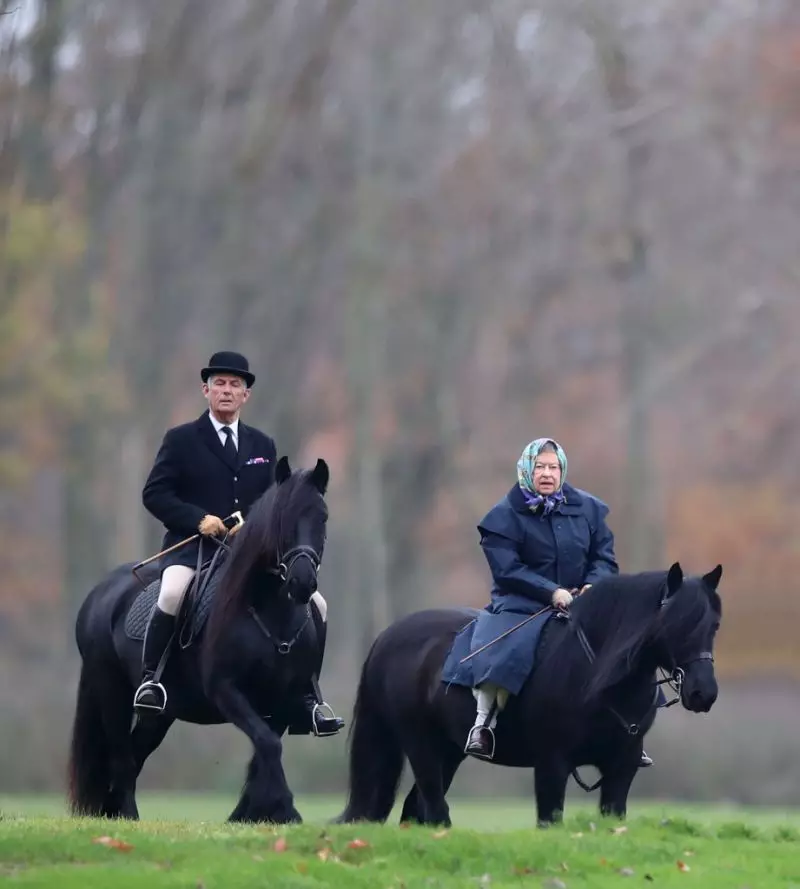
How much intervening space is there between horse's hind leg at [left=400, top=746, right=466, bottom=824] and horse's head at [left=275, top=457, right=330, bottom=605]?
5.03 feet

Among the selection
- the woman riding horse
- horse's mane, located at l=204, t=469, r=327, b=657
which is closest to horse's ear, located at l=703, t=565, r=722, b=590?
the woman riding horse

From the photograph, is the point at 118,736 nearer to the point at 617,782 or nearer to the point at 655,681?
the point at 617,782

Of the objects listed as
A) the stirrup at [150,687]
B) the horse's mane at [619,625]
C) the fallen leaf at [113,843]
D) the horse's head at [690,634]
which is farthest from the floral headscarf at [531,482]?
the fallen leaf at [113,843]

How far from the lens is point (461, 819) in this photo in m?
27.5

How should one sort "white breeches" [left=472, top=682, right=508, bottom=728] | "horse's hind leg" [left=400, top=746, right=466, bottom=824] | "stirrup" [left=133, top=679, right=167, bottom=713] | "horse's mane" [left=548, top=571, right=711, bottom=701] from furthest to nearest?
1. "stirrup" [left=133, top=679, right=167, bottom=713]
2. "horse's hind leg" [left=400, top=746, right=466, bottom=824]
3. "white breeches" [left=472, top=682, right=508, bottom=728]
4. "horse's mane" [left=548, top=571, right=711, bottom=701]

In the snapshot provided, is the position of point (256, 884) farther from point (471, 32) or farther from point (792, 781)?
point (471, 32)

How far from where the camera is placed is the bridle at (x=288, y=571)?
13.2 metres

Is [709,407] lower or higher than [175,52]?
lower

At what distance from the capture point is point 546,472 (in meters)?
13.2

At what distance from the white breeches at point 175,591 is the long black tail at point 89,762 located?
1578mm

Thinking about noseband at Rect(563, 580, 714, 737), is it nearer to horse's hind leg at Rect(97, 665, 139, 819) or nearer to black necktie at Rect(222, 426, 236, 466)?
black necktie at Rect(222, 426, 236, 466)

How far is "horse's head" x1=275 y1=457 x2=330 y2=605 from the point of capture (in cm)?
1309

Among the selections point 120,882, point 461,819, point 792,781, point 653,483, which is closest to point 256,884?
point 120,882

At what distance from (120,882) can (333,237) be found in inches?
1244
